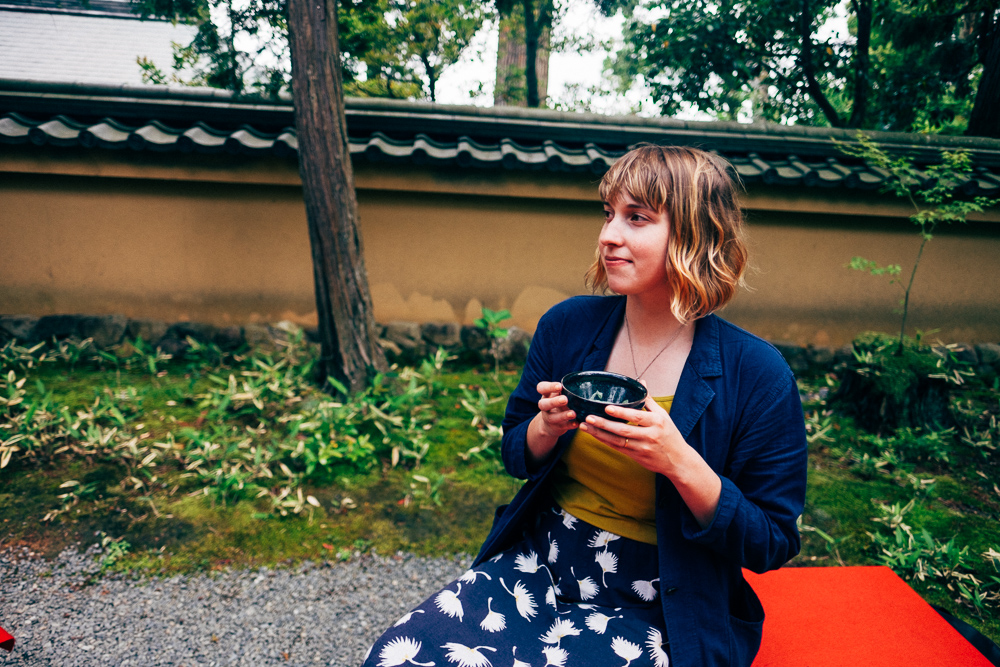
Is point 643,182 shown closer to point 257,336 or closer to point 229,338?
point 257,336

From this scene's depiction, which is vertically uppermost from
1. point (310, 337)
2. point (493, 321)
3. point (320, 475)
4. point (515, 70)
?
point (515, 70)

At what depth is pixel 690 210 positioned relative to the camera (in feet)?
5.16

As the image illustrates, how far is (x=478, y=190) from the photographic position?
18.1 feet

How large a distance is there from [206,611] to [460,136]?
462 cm

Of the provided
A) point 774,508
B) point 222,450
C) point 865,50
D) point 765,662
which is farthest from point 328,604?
point 865,50

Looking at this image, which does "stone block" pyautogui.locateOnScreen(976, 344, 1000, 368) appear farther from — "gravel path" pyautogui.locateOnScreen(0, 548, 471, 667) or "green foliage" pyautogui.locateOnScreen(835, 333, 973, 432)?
"gravel path" pyautogui.locateOnScreen(0, 548, 471, 667)

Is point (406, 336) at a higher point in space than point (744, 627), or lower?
lower

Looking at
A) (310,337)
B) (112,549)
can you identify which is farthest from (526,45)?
(112,549)

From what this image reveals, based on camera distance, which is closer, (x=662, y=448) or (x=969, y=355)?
(x=662, y=448)

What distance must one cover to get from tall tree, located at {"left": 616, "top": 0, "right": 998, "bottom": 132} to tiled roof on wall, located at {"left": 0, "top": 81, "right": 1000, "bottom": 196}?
2269mm

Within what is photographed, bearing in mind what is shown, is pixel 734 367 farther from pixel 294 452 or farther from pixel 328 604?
pixel 294 452

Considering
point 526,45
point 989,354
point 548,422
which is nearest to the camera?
point 548,422

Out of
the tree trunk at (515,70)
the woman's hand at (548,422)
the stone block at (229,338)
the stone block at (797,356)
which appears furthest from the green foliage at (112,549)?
the tree trunk at (515,70)

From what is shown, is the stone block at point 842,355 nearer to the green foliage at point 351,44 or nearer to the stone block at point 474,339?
the stone block at point 474,339
